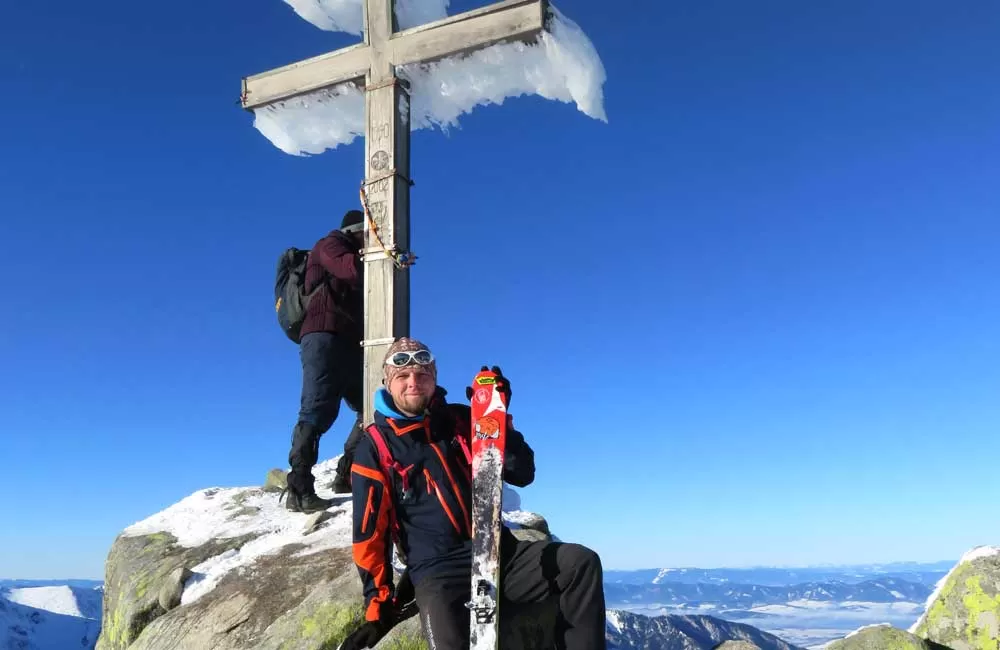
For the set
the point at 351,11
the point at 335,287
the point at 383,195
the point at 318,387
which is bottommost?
the point at 318,387

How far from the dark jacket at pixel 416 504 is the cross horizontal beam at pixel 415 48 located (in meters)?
4.06

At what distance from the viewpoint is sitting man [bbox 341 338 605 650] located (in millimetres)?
3996

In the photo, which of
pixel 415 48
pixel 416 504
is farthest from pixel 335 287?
pixel 416 504

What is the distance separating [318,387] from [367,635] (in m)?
3.43

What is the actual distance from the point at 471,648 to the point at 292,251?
5.22m

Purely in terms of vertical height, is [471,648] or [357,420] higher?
[357,420]

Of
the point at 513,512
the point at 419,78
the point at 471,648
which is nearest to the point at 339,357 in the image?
the point at 513,512

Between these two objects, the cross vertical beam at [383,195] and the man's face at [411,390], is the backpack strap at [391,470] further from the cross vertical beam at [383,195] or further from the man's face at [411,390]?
the cross vertical beam at [383,195]

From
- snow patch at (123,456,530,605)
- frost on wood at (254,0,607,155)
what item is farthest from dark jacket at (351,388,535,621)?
frost on wood at (254,0,607,155)

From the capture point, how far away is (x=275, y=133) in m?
7.94

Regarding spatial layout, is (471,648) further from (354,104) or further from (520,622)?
(354,104)

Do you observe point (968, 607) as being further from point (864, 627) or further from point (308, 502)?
point (308, 502)

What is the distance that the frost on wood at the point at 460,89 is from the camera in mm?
6340

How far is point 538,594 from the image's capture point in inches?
162
